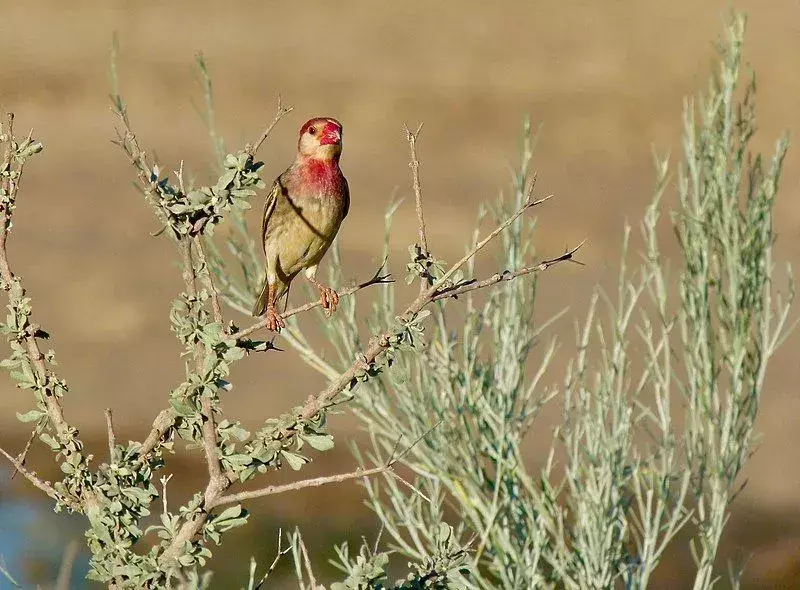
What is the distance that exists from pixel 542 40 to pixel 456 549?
76.8 feet

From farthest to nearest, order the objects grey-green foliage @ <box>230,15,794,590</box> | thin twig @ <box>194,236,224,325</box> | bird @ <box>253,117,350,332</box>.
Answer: grey-green foliage @ <box>230,15,794,590</box>
bird @ <box>253,117,350,332</box>
thin twig @ <box>194,236,224,325</box>

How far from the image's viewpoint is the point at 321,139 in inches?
149

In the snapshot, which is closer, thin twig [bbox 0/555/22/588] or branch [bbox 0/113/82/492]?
thin twig [bbox 0/555/22/588]

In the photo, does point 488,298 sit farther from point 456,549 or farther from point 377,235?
point 377,235

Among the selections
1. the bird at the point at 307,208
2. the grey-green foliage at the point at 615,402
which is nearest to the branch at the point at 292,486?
the bird at the point at 307,208

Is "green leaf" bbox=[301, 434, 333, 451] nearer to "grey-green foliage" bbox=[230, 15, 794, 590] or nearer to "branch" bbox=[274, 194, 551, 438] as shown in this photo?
"branch" bbox=[274, 194, 551, 438]


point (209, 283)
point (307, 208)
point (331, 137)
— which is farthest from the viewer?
point (307, 208)

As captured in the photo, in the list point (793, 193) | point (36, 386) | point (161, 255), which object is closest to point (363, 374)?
point (36, 386)

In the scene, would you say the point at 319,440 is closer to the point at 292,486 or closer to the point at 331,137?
the point at 292,486

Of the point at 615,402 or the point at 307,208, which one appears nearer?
the point at 307,208

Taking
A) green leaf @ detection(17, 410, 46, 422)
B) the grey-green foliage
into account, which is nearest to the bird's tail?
the grey-green foliage

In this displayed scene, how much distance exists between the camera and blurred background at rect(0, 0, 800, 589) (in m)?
13.0

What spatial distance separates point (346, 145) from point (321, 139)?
16.6 m

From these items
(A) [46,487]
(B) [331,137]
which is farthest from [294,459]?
(B) [331,137]
